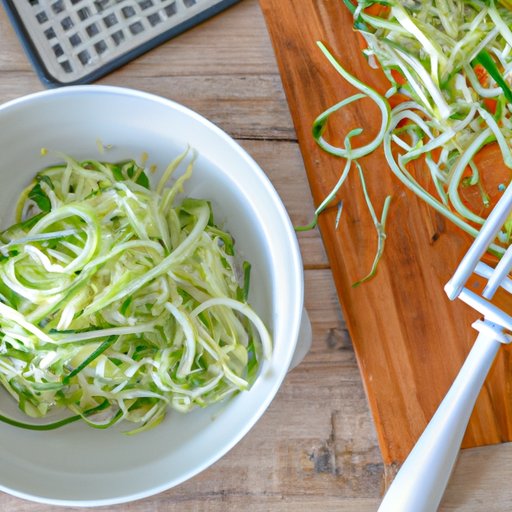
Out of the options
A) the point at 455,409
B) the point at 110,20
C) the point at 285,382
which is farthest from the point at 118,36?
the point at 455,409

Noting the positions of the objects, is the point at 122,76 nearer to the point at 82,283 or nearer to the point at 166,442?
the point at 82,283

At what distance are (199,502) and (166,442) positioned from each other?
0.33 ft

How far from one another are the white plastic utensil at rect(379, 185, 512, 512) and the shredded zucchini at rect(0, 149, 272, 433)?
0.65 ft

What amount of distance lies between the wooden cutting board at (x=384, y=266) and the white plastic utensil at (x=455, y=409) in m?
0.04

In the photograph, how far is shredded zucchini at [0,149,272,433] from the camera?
0.74 metres

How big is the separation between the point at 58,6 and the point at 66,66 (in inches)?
2.8

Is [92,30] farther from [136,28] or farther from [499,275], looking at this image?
[499,275]

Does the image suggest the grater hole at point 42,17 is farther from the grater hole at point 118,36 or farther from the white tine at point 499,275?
the white tine at point 499,275

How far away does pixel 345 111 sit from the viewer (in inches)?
34.9

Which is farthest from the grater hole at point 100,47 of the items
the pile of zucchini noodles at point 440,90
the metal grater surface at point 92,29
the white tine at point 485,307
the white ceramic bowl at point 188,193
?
the white tine at point 485,307

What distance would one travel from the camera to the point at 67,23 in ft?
2.87

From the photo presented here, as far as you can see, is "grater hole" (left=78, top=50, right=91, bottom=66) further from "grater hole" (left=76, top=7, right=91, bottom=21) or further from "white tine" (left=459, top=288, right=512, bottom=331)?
"white tine" (left=459, top=288, right=512, bottom=331)

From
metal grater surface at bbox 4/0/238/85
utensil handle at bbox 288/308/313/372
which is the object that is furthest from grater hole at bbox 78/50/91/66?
utensil handle at bbox 288/308/313/372

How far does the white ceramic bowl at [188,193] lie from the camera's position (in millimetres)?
766
